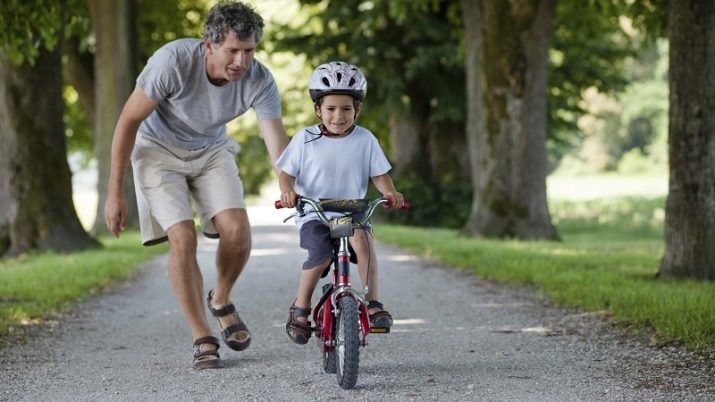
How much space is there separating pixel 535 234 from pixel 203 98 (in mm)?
12179

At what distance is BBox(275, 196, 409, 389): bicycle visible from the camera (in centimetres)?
544

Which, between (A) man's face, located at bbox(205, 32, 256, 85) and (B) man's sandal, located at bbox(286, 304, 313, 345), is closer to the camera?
(A) man's face, located at bbox(205, 32, 256, 85)

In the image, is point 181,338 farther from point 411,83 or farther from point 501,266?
point 411,83

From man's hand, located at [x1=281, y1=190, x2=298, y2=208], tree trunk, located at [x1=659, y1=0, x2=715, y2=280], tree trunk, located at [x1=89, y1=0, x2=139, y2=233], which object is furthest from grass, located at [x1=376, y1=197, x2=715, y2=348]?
tree trunk, located at [x1=89, y1=0, x2=139, y2=233]

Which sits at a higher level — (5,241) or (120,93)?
(120,93)

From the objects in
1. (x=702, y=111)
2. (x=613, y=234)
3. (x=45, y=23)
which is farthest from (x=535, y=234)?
(x=45, y=23)

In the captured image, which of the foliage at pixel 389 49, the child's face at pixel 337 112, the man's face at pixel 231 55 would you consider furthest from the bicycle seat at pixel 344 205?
the foliage at pixel 389 49

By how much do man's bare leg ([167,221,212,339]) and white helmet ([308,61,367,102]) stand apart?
120 cm

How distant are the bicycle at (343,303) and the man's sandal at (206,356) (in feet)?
2.44

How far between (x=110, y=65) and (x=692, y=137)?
47.3 ft

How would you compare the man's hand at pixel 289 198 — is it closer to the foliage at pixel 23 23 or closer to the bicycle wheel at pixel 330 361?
the bicycle wheel at pixel 330 361

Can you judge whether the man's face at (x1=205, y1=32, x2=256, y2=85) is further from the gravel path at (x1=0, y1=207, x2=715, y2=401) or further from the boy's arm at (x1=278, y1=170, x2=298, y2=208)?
the gravel path at (x1=0, y1=207, x2=715, y2=401)

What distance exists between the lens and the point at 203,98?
6.21 m

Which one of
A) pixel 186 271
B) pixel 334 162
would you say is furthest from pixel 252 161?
pixel 334 162
